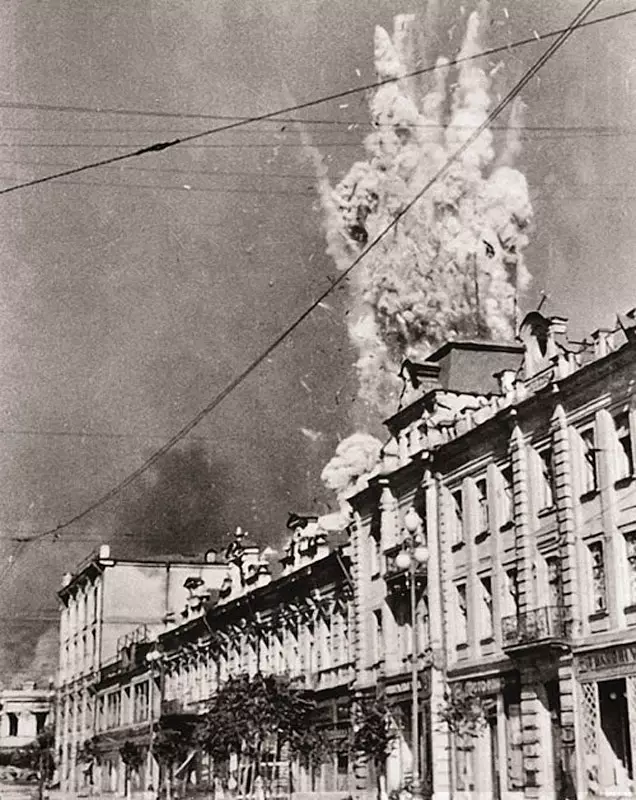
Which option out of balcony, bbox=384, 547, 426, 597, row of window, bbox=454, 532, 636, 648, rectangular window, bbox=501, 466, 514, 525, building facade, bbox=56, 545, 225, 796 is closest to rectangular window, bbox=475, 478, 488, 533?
rectangular window, bbox=501, 466, 514, 525

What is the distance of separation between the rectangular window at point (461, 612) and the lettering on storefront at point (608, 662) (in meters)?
6.77

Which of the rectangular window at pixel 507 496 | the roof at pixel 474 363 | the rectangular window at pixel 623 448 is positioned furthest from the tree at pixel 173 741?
the rectangular window at pixel 623 448

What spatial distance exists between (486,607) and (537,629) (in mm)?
3951

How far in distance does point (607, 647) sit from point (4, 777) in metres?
92.7

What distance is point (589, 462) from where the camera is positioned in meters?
31.5

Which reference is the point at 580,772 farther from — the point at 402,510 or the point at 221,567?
the point at 221,567

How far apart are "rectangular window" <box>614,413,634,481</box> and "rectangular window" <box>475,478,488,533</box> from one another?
652cm

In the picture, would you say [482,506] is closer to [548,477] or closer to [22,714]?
[548,477]

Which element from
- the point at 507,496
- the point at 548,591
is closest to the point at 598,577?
the point at 548,591

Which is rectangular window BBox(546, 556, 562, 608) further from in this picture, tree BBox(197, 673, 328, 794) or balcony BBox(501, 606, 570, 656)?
tree BBox(197, 673, 328, 794)

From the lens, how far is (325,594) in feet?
156

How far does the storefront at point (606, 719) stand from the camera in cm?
2912

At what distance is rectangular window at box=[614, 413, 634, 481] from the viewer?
2995 centimetres

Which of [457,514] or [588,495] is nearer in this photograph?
[588,495]
